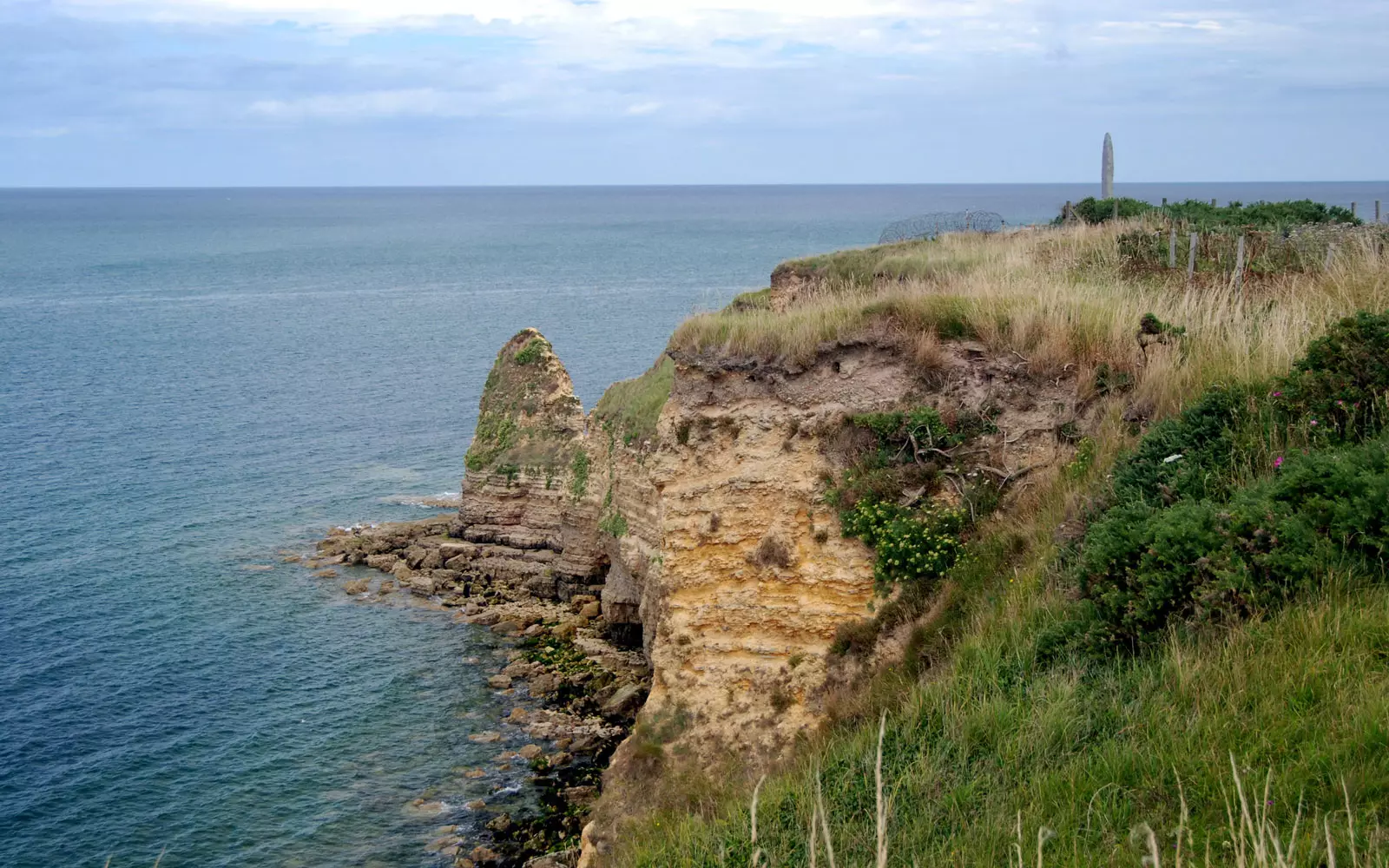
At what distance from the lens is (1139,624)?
396 inches

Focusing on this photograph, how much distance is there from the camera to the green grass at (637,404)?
33.5m

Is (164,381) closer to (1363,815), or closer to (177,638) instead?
(177,638)

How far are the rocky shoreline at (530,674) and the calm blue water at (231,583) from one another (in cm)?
88

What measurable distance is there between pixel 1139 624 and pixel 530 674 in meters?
23.5

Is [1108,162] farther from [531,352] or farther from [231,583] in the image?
[231,583]


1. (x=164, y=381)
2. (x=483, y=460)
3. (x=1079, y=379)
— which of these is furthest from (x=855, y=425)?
(x=164, y=381)

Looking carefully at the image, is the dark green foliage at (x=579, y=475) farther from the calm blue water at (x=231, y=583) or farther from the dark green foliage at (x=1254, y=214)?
the dark green foliage at (x=1254, y=214)

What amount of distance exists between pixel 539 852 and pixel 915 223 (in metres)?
25.9

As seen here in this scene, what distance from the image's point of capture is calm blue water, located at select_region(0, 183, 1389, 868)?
2392 centimetres

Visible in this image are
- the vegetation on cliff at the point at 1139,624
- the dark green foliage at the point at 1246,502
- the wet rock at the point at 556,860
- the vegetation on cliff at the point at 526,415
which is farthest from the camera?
the vegetation on cliff at the point at 526,415

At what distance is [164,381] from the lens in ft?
239

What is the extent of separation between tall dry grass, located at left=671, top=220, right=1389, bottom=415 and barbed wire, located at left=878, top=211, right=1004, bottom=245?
12.8 m

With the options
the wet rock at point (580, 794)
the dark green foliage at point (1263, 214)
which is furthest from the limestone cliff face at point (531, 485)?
the dark green foliage at point (1263, 214)

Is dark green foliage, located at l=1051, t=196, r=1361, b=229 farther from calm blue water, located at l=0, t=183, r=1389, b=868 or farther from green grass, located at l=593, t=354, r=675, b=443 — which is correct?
calm blue water, located at l=0, t=183, r=1389, b=868
